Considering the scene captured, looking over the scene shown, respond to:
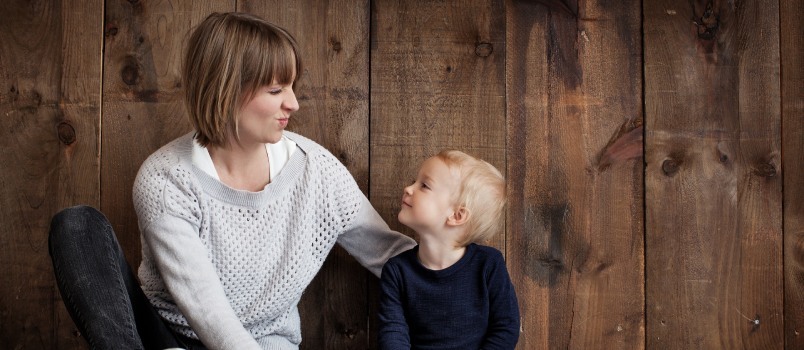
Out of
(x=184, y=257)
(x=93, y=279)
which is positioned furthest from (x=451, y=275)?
(x=93, y=279)

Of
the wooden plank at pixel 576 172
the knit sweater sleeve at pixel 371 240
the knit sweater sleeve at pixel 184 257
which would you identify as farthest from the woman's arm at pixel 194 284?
the wooden plank at pixel 576 172

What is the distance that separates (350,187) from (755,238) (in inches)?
34.3

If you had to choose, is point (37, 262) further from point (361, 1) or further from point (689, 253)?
point (689, 253)

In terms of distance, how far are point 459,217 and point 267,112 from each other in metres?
0.40

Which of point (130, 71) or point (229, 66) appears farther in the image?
point (130, 71)

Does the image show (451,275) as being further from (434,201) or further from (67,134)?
(67,134)

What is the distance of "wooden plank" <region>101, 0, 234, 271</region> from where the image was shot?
1554 millimetres

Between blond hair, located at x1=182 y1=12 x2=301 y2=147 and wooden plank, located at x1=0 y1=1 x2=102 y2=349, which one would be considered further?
wooden plank, located at x1=0 y1=1 x2=102 y2=349

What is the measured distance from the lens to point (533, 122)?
1.56 meters

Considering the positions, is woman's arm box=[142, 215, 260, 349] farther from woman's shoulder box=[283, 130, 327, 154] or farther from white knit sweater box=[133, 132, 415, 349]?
woman's shoulder box=[283, 130, 327, 154]

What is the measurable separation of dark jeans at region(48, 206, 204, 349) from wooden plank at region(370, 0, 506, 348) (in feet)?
1.91

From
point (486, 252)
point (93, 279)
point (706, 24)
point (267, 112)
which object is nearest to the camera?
point (93, 279)

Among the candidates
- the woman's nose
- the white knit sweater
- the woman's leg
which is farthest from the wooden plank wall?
the woman's leg

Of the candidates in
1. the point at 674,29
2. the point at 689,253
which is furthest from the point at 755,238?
the point at 674,29
